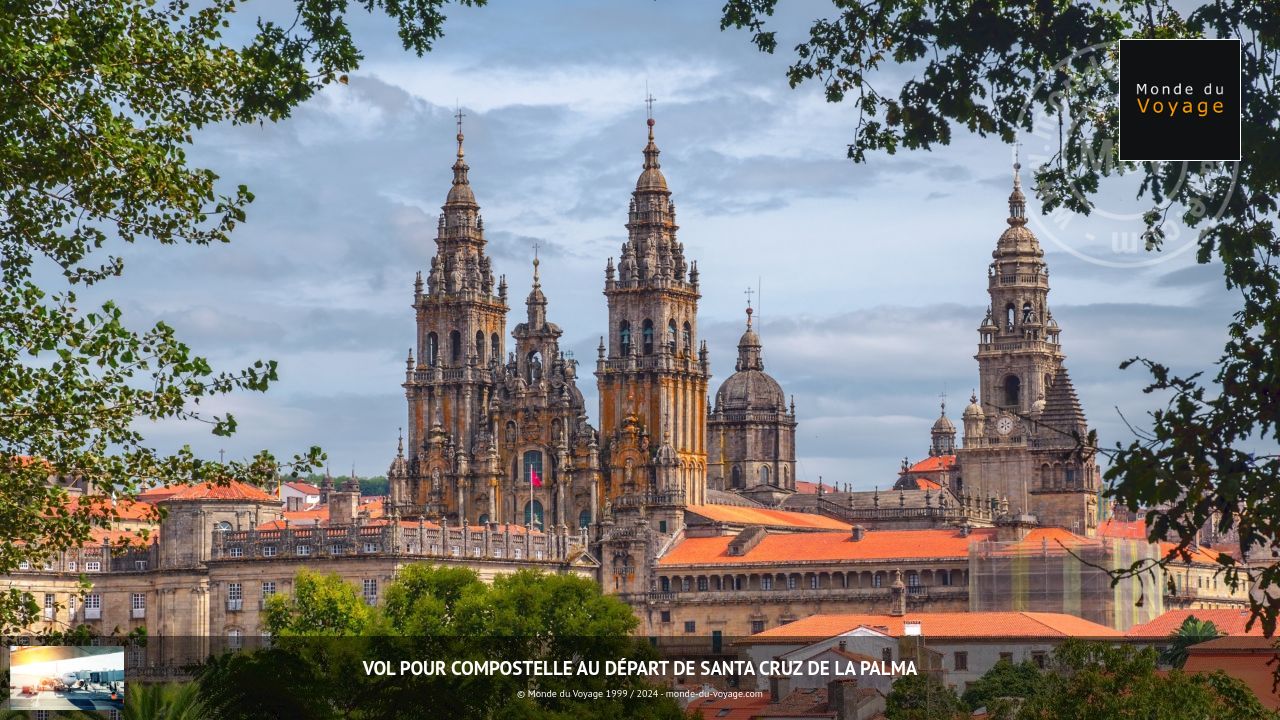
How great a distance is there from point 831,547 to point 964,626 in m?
27.1

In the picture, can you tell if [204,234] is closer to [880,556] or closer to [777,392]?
[880,556]

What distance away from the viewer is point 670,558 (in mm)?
138250

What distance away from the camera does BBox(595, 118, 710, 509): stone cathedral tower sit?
471 feet

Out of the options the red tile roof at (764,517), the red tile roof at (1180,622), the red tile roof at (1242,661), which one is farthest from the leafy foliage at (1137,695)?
the red tile roof at (764,517)

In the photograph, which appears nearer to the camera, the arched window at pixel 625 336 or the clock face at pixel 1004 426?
the arched window at pixel 625 336

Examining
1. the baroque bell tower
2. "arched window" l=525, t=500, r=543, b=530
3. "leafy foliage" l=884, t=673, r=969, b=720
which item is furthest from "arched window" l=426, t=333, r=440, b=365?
"leafy foliage" l=884, t=673, r=969, b=720

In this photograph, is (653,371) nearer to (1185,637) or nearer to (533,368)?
(533,368)

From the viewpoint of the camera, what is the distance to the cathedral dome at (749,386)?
16688 cm

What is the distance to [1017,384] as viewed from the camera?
16450 centimetres

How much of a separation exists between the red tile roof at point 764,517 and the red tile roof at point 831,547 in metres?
3.08

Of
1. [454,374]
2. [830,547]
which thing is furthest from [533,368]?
[830,547]

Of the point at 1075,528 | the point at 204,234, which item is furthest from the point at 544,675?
the point at 1075,528

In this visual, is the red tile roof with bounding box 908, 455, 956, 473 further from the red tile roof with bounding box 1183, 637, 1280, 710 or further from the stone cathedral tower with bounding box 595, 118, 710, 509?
the red tile roof with bounding box 1183, 637, 1280, 710

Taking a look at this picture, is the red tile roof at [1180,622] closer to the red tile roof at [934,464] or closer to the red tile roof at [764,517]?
the red tile roof at [764,517]
